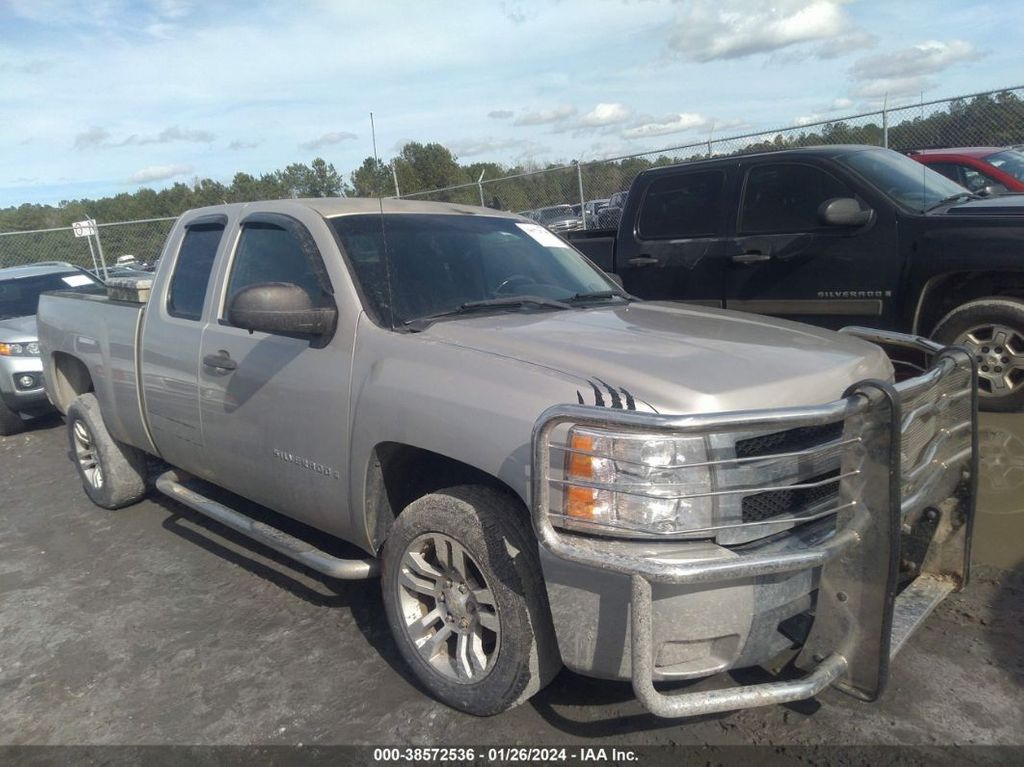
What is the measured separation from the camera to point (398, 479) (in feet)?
10.6

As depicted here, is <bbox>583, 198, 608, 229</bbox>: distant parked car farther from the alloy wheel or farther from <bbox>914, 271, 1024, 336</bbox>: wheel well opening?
the alloy wheel

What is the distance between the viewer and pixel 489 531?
2689mm

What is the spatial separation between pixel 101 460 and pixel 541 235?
3.30 meters

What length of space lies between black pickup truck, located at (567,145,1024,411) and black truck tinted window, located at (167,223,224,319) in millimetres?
3800

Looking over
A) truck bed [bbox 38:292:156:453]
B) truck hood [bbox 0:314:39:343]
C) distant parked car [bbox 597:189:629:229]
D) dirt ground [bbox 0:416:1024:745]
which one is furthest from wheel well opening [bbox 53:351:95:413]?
distant parked car [bbox 597:189:629:229]

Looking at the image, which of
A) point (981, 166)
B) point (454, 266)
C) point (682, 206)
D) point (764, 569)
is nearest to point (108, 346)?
point (454, 266)

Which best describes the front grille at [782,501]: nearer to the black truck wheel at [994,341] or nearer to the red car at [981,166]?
the black truck wheel at [994,341]

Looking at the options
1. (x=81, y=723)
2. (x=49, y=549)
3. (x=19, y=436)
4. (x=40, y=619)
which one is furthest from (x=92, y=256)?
(x=81, y=723)

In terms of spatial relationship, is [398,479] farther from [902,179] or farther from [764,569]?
[902,179]

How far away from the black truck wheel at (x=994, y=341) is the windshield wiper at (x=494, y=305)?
11.5 ft

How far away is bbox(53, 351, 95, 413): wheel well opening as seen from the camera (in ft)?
18.9

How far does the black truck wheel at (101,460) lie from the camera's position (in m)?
5.35

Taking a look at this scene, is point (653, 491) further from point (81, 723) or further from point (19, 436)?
point (19, 436)

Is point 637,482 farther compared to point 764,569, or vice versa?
point 637,482
